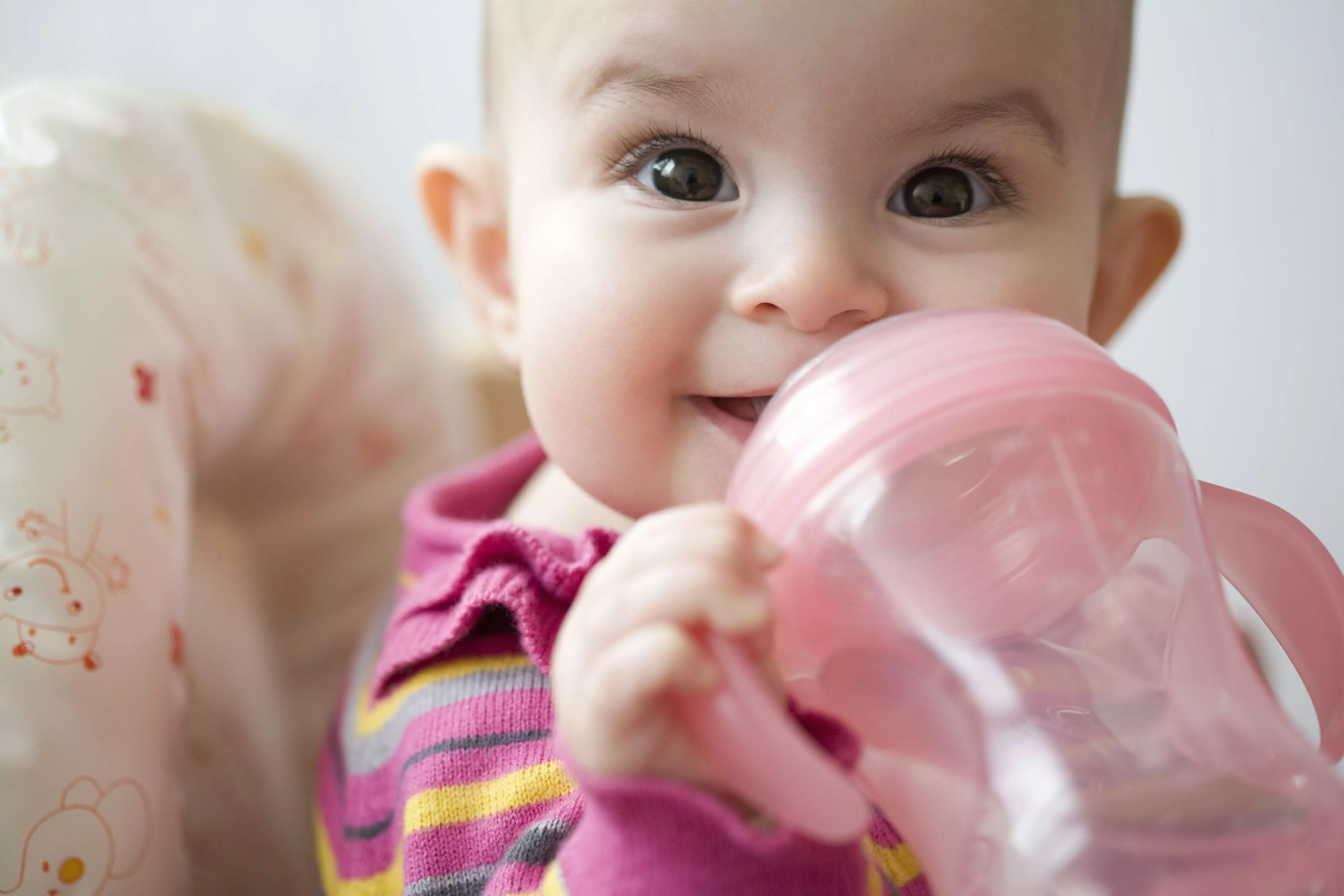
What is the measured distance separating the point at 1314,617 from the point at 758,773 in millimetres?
341

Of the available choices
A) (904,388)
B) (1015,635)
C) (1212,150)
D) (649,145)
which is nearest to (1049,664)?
(1015,635)

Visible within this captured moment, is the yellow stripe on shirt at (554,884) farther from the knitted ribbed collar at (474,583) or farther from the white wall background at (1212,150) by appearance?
the white wall background at (1212,150)

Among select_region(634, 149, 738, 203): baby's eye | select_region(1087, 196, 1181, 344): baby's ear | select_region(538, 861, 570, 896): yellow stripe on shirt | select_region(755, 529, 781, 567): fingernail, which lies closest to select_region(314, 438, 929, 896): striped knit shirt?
select_region(538, 861, 570, 896): yellow stripe on shirt

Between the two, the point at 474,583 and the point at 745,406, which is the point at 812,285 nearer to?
the point at 745,406

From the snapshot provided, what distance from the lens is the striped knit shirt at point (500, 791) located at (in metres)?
0.47

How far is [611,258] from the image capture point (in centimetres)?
67

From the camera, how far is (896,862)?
653mm

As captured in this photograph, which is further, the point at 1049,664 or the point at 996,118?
the point at 996,118

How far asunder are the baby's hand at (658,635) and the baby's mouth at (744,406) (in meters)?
0.20

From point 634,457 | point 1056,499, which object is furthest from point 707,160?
point 1056,499

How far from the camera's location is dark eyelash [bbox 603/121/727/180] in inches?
25.9

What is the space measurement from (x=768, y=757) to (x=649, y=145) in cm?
41

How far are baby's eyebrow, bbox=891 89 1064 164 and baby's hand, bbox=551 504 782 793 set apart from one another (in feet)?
0.95

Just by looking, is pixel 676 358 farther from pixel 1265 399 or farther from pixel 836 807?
pixel 1265 399
